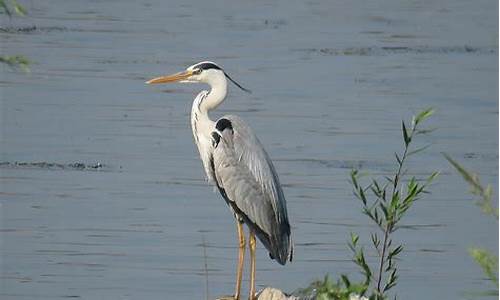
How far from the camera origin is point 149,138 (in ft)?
45.5

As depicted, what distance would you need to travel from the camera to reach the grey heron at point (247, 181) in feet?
26.4

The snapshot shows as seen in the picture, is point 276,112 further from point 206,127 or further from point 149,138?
point 206,127

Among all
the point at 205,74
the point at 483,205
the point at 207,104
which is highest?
the point at 483,205

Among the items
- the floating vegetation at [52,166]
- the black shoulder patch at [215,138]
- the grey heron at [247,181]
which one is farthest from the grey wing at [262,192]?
the floating vegetation at [52,166]

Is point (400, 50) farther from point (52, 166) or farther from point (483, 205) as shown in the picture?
point (483, 205)

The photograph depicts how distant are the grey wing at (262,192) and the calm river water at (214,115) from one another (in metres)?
1.21

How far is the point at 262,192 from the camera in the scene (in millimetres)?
8125

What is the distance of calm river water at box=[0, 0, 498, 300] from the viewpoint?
33.6 ft

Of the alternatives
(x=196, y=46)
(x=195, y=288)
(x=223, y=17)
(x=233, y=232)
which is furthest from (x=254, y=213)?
(x=223, y=17)

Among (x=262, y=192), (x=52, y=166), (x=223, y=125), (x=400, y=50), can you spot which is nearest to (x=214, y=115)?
(x=52, y=166)

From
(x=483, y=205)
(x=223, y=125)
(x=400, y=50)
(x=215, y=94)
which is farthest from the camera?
(x=400, y=50)

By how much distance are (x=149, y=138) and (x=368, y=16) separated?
946cm

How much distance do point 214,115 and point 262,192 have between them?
6.80m

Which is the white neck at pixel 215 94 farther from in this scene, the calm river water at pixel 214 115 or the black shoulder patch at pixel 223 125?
the calm river water at pixel 214 115
